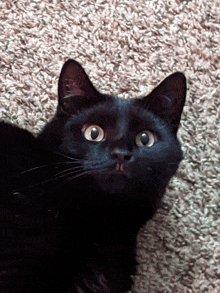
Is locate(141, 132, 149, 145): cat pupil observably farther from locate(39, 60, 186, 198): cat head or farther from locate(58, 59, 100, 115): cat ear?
locate(58, 59, 100, 115): cat ear

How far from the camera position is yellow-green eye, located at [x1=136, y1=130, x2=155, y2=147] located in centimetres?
73

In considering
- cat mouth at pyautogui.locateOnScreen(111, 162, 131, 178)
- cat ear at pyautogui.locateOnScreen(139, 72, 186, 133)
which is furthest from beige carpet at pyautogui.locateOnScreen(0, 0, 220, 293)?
cat mouth at pyautogui.locateOnScreen(111, 162, 131, 178)

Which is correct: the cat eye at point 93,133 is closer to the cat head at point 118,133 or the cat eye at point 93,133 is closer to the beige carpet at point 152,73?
the cat head at point 118,133

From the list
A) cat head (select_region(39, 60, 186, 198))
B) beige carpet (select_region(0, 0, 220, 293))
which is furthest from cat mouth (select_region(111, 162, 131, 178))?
beige carpet (select_region(0, 0, 220, 293))

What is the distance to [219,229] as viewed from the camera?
80 centimetres

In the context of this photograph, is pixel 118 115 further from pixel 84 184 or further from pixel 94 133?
pixel 84 184

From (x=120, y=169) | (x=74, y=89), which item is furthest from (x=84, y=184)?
(x=74, y=89)

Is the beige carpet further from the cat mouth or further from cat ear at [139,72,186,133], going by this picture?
the cat mouth

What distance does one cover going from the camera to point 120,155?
695 mm

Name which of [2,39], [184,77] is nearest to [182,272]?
[184,77]

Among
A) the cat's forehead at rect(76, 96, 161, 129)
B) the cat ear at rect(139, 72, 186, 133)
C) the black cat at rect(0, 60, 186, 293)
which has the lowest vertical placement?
the black cat at rect(0, 60, 186, 293)

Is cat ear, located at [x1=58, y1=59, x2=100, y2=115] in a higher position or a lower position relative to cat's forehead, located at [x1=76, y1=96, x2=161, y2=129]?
higher

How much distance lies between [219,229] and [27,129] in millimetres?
570

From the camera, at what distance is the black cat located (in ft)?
2.33
